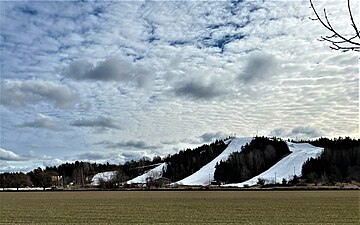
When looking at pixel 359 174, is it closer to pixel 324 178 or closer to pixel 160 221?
pixel 324 178

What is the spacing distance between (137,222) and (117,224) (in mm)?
1964

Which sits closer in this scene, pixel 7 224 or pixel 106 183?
pixel 7 224

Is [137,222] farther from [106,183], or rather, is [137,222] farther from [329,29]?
[106,183]

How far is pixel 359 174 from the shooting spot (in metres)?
198

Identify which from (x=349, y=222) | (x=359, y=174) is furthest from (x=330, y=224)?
(x=359, y=174)

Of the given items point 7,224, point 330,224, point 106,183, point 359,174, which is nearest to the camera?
point 330,224

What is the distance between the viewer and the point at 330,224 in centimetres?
3472

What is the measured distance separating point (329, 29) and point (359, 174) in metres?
211

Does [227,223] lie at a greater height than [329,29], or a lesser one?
lesser

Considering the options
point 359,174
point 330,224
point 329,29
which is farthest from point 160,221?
point 359,174

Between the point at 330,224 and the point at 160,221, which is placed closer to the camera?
the point at 330,224

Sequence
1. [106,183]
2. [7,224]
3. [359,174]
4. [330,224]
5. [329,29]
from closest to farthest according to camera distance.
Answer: [329,29], [330,224], [7,224], [106,183], [359,174]

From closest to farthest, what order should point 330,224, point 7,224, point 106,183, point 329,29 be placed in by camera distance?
point 329,29 → point 330,224 → point 7,224 → point 106,183

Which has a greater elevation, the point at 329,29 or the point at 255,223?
the point at 329,29
